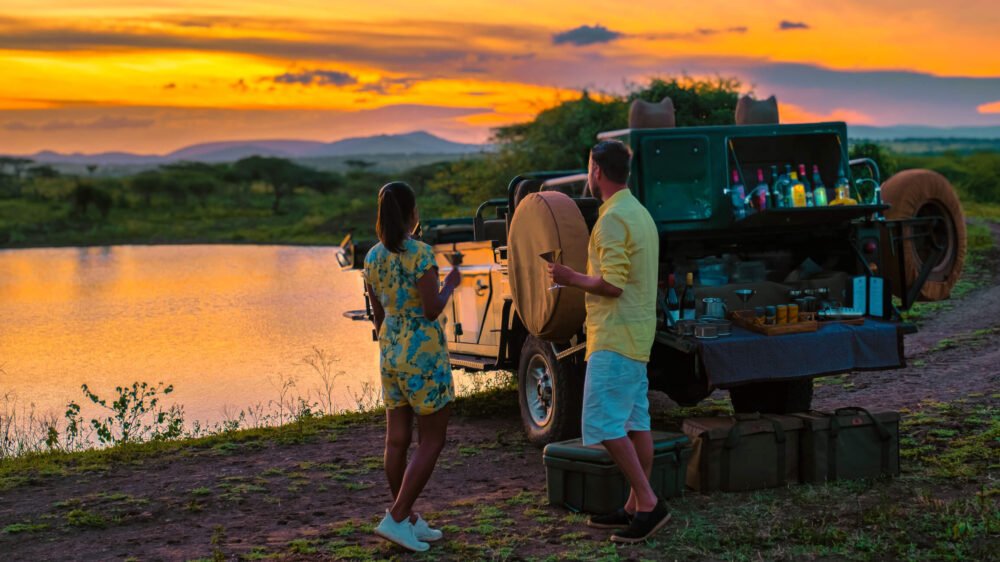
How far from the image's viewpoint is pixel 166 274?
120 ft

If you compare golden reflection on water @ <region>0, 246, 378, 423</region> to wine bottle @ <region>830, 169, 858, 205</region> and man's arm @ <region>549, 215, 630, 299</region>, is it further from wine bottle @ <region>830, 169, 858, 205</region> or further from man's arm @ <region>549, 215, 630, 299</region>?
man's arm @ <region>549, 215, 630, 299</region>

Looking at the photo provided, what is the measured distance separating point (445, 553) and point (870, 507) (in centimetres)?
246

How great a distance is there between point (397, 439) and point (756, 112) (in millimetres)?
4830

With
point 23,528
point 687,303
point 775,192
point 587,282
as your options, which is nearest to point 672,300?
point 687,303

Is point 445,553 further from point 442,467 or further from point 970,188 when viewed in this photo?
point 970,188

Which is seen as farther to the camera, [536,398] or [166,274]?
[166,274]

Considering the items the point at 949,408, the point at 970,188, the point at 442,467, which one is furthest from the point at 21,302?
the point at 970,188

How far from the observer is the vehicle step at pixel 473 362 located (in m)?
9.19

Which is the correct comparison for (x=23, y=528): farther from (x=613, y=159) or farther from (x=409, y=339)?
(x=613, y=159)

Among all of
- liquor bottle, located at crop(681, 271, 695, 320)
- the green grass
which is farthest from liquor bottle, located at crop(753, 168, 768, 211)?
the green grass

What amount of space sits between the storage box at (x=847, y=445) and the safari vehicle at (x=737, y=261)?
496 millimetres

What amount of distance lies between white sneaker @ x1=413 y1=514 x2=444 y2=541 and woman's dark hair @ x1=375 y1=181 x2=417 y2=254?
5.02 ft

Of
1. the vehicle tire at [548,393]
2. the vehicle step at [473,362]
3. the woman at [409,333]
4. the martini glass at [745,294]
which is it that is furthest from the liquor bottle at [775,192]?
the woman at [409,333]

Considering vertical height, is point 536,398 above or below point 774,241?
below
